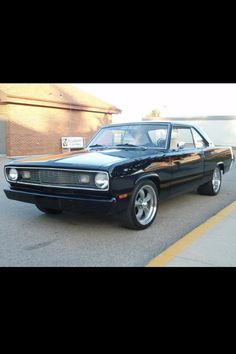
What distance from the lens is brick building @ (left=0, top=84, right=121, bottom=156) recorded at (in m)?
14.8

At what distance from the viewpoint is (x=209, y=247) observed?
3840 millimetres

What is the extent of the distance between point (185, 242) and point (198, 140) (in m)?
2.99

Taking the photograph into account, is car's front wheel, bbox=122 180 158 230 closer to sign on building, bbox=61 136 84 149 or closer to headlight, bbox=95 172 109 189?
headlight, bbox=95 172 109 189

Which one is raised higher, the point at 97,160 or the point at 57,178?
the point at 97,160

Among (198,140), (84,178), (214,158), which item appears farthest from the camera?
(214,158)

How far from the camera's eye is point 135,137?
5.57m

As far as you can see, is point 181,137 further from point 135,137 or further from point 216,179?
point 216,179

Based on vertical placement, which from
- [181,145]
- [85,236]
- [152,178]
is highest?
[181,145]

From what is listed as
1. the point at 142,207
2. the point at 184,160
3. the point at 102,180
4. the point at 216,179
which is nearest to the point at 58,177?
the point at 102,180

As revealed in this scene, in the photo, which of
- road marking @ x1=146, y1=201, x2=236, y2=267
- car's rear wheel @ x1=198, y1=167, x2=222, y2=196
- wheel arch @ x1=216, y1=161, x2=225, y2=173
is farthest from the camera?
wheel arch @ x1=216, y1=161, x2=225, y2=173

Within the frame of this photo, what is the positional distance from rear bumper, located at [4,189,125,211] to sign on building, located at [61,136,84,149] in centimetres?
1300

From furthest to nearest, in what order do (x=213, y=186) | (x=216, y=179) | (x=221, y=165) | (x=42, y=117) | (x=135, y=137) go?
(x=42, y=117) → (x=221, y=165) → (x=216, y=179) → (x=213, y=186) → (x=135, y=137)

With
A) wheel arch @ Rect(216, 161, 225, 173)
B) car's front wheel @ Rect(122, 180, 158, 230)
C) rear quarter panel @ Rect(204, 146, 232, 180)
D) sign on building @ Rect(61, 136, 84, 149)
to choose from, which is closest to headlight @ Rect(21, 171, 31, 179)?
car's front wheel @ Rect(122, 180, 158, 230)
